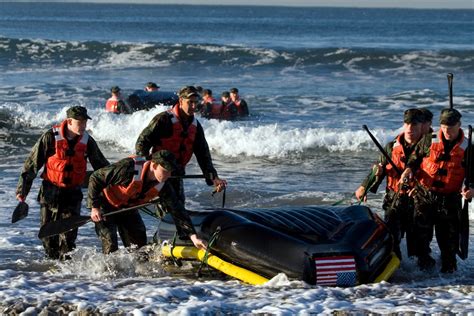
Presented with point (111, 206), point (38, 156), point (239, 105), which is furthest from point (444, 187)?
point (239, 105)

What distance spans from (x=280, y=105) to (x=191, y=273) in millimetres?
15935

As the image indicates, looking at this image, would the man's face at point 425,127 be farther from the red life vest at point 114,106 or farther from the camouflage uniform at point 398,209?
the red life vest at point 114,106

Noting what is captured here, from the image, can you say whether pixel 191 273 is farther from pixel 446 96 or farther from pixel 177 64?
pixel 177 64

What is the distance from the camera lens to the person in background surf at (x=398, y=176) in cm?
775

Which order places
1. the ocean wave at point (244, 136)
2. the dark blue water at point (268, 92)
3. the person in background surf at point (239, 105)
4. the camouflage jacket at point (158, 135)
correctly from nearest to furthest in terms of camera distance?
the camouflage jacket at point (158, 135) → the dark blue water at point (268, 92) → the ocean wave at point (244, 136) → the person in background surf at point (239, 105)

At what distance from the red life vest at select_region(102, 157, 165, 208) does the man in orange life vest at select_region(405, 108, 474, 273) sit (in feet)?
6.70

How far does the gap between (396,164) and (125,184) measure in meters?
2.25

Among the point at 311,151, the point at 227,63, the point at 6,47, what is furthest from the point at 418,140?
the point at 6,47

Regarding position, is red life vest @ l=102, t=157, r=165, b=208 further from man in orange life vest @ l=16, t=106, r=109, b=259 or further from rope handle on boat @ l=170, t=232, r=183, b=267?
man in orange life vest @ l=16, t=106, r=109, b=259

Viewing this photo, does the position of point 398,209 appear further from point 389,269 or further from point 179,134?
point 179,134

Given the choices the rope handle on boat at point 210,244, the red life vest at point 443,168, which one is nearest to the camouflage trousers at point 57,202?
the rope handle on boat at point 210,244

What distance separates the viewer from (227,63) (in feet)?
116

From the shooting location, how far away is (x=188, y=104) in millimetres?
8062

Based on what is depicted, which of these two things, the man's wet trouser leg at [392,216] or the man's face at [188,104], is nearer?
the man's wet trouser leg at [392,216]
